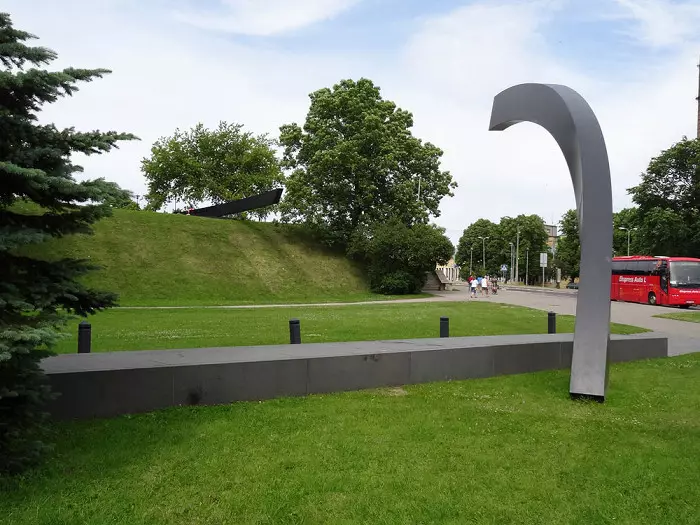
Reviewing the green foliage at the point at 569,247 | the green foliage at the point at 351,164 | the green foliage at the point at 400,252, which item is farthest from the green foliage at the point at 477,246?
the green foliage at the point at 400,252

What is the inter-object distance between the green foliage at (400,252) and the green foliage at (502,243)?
43.9 meters

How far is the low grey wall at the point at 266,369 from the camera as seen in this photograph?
6781 mm

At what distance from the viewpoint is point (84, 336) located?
33.8 feet

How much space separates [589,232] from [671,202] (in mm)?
43152

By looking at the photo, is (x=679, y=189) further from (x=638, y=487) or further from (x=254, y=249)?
(x=638, y=487)

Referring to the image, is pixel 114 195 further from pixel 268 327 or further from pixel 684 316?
pixel 684 316

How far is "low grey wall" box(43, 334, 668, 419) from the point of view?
22.2ft

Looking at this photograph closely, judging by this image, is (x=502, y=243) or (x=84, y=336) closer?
(x=84, y=336)

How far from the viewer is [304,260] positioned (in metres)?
43.6

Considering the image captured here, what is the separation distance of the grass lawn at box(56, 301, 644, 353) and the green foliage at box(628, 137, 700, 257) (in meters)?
23.6

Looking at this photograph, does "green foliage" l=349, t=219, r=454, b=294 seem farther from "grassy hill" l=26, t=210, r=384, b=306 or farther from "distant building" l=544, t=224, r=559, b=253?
"distant building" l=544, t=224, r=559, b=253

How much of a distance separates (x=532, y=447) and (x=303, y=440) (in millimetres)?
2343

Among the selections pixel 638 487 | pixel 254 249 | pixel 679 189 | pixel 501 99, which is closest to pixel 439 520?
pixel 638 487

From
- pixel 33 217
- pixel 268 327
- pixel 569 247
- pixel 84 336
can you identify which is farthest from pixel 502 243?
pixel 33 217
